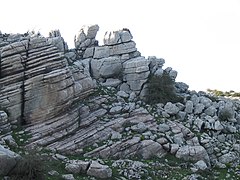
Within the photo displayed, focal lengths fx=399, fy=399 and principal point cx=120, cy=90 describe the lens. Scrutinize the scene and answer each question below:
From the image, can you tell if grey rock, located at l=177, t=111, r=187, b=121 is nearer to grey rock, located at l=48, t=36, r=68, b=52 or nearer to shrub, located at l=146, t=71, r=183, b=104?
shrub, located at l=146, t=71, r=183, b=104

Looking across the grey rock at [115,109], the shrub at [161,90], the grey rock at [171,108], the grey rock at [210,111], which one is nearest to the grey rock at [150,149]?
the grey rock at [115,109]

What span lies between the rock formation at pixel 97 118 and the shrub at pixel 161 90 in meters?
0.75

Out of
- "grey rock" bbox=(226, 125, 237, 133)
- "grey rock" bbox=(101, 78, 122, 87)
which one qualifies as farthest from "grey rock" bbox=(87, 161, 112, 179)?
"grey rock" bbox=(101, 78, 122, 87)

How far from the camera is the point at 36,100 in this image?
31.0m

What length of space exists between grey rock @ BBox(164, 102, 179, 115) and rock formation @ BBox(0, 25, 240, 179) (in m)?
0.10

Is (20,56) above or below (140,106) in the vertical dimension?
above

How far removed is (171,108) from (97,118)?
27.2 ft

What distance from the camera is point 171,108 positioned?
38.8m

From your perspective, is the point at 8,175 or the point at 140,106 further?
the point at 140,106

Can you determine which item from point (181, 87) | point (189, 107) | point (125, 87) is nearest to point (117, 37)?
point (125, 87)

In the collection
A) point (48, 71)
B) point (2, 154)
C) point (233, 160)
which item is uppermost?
point (48, 71)

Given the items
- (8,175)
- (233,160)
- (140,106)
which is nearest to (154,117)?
(140,106)

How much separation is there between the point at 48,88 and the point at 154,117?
Result: 10834 mm

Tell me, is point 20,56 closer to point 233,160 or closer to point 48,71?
point 48,71
